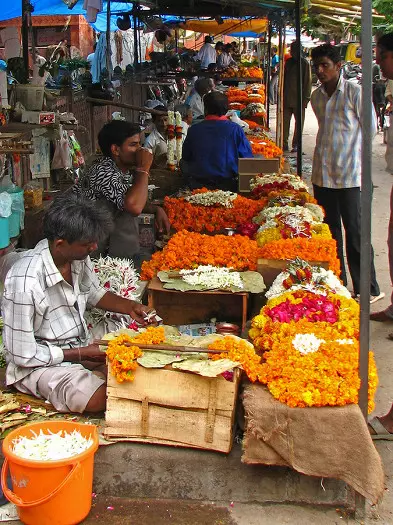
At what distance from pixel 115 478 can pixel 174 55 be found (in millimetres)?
16435

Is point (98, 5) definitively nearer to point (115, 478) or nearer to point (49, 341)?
point (49, 341)

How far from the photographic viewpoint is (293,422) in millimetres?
3252

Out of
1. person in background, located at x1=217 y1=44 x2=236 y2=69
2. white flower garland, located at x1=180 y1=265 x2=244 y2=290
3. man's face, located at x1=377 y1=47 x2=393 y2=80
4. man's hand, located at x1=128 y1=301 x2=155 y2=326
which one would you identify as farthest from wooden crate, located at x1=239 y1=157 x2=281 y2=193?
person in background, located at x1=217 y1=44 x2=236 y2=69

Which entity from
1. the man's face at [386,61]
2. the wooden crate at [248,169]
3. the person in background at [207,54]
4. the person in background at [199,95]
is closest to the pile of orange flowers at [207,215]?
the wooden crate at [248,169]

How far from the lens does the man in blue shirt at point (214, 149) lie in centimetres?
750

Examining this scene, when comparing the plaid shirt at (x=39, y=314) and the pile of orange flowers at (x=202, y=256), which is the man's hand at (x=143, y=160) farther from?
the plaid shirt at (x=39, y=314)

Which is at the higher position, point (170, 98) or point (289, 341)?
point (170, 98)

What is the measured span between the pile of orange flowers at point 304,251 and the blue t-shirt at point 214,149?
2.59m

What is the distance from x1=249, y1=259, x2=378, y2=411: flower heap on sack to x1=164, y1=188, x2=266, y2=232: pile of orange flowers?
1868 millimetres

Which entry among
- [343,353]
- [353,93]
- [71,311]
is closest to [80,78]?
[353,93]

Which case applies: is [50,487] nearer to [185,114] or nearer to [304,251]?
[304,251]

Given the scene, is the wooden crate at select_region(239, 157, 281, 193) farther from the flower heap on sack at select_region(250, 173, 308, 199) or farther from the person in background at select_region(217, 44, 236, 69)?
the person in background at select_region(217, 44, 236, 69)

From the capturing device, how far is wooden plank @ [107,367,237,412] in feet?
11.2

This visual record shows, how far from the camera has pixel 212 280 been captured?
15.8 feet
